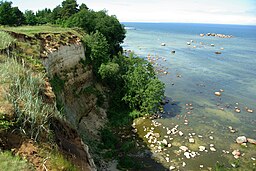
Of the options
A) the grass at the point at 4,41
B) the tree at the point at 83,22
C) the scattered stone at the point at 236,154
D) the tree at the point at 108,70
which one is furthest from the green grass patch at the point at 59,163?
the tree at the point at 83,22

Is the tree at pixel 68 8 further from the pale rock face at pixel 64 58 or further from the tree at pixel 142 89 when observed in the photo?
the tree at pixel 142 89

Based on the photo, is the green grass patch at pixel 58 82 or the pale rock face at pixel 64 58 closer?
the green grass patch at pixel 58 82

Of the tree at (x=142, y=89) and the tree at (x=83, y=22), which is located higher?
the tree at (x=83, y=22)

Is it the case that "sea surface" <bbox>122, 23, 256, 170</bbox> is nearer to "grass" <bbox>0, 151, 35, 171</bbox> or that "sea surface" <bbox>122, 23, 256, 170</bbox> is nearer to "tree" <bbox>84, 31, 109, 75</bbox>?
"tree" <bbox>84, 31, 109, 75</bbox>

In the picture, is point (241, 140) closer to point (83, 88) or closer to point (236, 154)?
point (236, 154)

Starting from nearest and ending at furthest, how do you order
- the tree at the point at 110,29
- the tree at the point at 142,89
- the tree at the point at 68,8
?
the tree at the point at 142,89 → the tree at the point at 110,29 → the tree at the point at 68,8

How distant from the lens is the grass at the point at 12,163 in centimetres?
698

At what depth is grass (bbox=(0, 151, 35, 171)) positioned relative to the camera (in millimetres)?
6980

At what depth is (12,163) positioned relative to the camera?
23.4ft

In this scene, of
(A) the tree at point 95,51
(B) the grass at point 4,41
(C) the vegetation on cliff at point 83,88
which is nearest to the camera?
(C) the vegetation on cliff at point 83,88

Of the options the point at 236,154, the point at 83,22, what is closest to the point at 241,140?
the point at 236,154

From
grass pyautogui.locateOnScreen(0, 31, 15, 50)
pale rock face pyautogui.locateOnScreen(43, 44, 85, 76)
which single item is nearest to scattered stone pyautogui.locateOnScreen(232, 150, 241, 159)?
pale rock face pyautogui.locateOnScreen(43, 44, 85, 76)

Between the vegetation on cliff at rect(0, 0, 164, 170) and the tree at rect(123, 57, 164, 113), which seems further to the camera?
the tree at rect(123, 57, 164, 113)

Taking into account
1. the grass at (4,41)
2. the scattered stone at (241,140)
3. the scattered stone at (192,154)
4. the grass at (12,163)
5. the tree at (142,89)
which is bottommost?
the scattered stone at (192,154)
